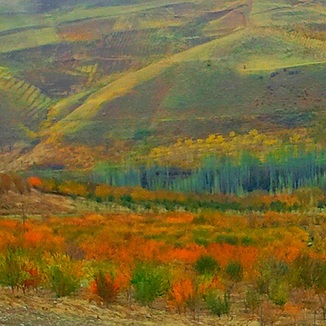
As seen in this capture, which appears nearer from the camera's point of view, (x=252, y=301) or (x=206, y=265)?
(x=252, y=301)

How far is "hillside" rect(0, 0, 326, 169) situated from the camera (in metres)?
76.8

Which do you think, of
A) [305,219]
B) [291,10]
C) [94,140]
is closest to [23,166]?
[94,140]

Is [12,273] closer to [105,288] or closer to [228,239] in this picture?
[105,288]

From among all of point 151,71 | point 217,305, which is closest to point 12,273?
point 217,305

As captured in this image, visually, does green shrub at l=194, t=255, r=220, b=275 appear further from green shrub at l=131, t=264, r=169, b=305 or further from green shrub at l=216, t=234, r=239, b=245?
green shrub at l=216, t=234, r=239, b=245

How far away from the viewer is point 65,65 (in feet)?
336

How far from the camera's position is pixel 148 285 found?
864 cm

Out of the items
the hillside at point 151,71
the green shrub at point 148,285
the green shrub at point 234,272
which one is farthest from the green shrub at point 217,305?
the hillside at point 151,71

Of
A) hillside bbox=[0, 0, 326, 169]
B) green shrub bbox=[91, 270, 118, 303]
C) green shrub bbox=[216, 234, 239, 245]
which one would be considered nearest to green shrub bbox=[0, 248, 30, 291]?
green shrub bbox=[91, 270, 118, 303]

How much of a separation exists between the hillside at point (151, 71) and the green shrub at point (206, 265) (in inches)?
2452

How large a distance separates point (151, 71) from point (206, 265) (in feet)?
263

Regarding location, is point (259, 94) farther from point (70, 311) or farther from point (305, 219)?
point (70, 311)

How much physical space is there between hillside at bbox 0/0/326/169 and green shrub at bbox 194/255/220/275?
62.3 m

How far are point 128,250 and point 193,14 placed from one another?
103871 millimetres
